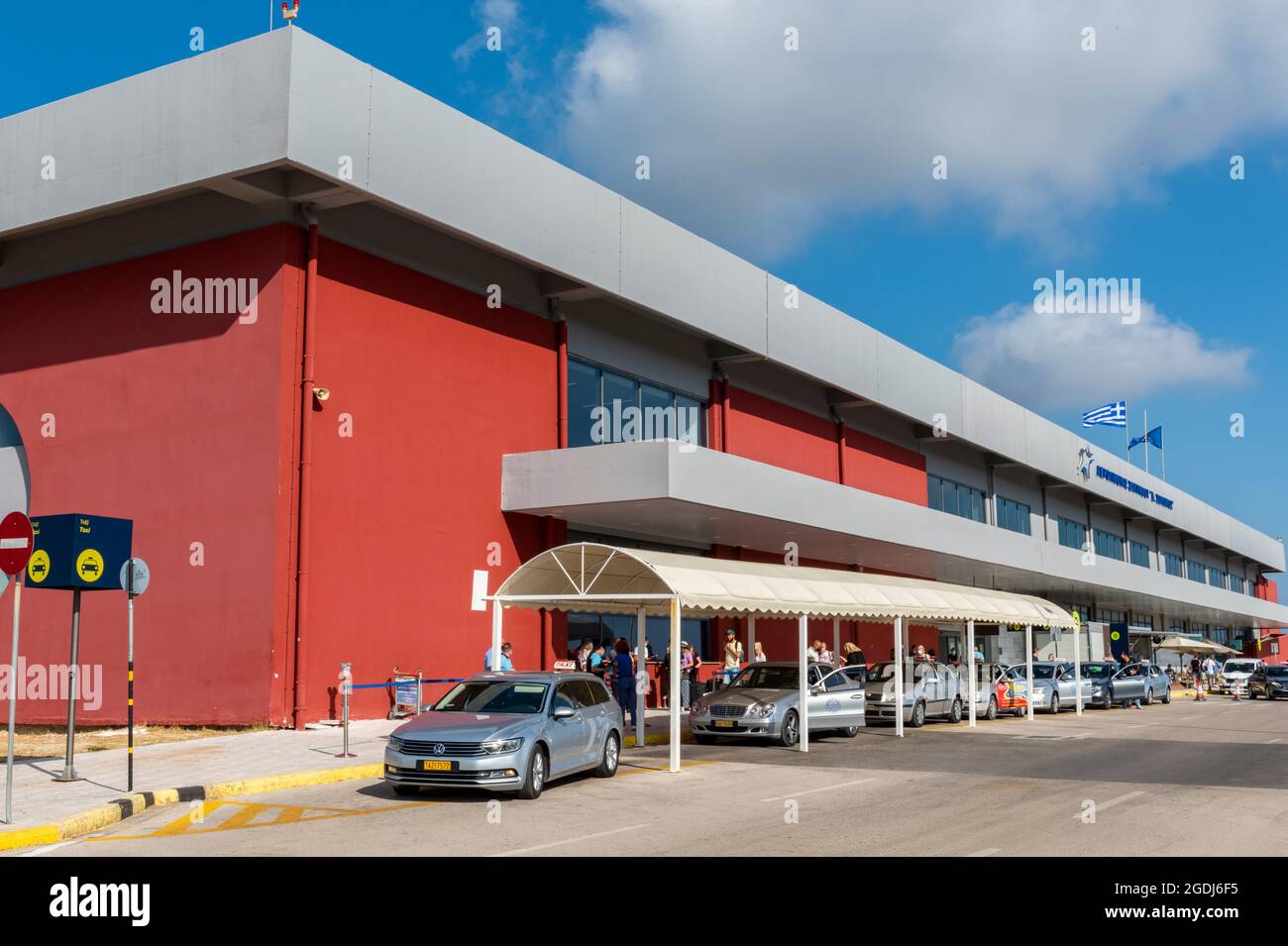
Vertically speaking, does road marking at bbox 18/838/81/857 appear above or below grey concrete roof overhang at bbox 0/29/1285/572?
below

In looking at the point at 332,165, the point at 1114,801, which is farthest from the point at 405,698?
the point at 1114,801

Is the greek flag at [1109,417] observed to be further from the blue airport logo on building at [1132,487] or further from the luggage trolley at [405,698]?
the luggage trolley at [405,698]

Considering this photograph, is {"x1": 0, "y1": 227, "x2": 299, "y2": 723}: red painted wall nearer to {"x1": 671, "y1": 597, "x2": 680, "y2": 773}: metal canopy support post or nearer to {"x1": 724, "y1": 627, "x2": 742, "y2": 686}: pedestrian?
{"x1": 671, "y1": 597, "x2": 680, "y2": 773}: metal canopy support post

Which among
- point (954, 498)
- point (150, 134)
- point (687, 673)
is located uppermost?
point (150, 134)

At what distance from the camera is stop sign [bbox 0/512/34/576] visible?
12.7m

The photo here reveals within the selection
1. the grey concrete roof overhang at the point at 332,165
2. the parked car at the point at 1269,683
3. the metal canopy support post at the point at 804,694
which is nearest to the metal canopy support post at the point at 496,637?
the metal canopy support post at the point at 804,694

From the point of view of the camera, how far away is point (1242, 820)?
12.6m

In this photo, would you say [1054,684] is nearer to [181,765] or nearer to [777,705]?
[777,705]

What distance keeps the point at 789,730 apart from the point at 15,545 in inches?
549

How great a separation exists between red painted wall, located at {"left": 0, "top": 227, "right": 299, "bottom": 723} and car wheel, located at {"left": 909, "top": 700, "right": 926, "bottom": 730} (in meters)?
14.5

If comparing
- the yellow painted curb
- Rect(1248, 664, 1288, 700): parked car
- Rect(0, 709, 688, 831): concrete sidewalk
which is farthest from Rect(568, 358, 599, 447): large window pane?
Rect(1248, 664, 1288, 700): parked car

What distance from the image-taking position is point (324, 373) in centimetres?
2317

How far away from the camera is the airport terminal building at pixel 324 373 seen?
22.2m

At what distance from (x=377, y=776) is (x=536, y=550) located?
1100cm
